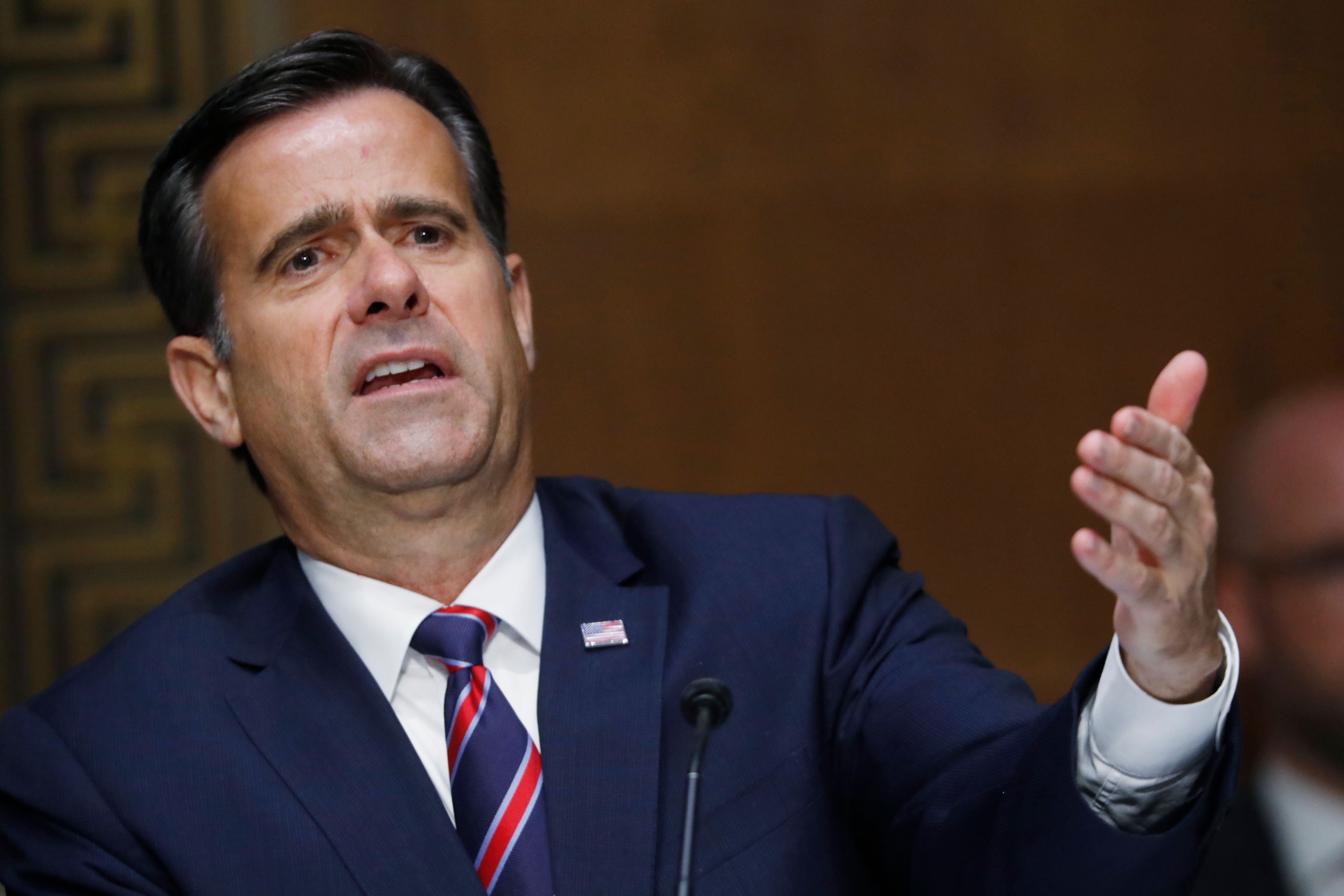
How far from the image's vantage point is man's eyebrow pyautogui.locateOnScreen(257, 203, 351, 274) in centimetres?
178

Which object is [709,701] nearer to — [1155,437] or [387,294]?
[1155,437]

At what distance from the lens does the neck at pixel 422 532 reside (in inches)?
68.6

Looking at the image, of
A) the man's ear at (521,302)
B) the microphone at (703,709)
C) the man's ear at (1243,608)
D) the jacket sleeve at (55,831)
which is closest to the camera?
the man's ear at (1243,608)

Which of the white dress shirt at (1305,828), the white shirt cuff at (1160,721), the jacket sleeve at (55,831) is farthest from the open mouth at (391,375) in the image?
the white dress shirt at (1305,828)

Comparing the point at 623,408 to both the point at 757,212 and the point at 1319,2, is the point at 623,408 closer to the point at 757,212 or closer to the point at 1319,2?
the point at 757,212

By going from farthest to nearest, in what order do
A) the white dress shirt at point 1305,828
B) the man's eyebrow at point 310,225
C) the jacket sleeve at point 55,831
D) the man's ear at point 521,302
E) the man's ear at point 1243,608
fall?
the man's ear at point 521,302, the man's eyebrow at point 310,225, the jacket sleeve at point 55,831, the man's ear at point 1243,608, the white dress shirt at point 1305,828

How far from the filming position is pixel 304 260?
1.82 m

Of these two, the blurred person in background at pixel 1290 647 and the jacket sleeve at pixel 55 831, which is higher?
the blurred person in background at pixel 1290 647

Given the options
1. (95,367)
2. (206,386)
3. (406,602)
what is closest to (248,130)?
(206,386)

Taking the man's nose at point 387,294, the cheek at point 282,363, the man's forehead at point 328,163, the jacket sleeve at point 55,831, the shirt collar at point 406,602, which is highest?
the man's forehead at point 328,163

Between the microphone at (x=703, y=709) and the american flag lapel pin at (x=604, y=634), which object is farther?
the american flag lapel pin at (x=604, y=634)

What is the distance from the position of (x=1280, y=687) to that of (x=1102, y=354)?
7.15 ft

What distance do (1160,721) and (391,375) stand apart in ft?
3.44

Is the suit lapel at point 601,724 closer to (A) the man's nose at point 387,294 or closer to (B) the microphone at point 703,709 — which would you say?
(B) the microphone at point 703,709
